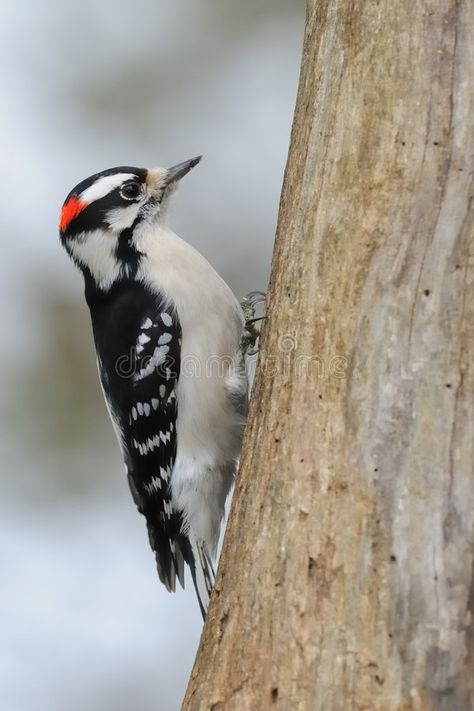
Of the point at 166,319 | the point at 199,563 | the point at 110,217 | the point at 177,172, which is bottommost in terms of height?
the point at 199,563

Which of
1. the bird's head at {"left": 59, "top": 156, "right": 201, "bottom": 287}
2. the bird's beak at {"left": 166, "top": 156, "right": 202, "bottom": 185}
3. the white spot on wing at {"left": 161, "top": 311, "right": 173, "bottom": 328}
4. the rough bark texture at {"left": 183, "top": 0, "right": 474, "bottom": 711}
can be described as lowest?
the rough bark texture at {"left": 183, "top": 0, "right": 474, "bottom": 711}

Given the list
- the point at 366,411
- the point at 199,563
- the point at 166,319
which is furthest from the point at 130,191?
the point at 366,411

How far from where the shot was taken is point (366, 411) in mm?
2764

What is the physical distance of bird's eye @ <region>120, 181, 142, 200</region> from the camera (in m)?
4.54

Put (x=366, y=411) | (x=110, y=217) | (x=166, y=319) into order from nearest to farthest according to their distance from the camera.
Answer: (x=366, y=411) < (x=166, y=319) < (x=110, y=217)

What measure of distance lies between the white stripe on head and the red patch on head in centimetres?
Result: 3

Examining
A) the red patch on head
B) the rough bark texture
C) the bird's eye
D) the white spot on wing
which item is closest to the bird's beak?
the bird's eye

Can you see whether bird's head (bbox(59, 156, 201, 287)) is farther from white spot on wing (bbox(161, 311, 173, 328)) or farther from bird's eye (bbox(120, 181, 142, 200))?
white spot on wing (bbox(161, 311, 173, 328))

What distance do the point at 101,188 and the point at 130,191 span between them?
133mm

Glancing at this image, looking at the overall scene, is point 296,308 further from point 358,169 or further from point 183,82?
Answer: point 183,82

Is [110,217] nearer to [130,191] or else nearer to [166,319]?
[130,191]

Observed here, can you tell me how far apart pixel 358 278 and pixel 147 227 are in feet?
5.92

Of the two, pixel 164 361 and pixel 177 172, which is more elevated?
pixel 177 172

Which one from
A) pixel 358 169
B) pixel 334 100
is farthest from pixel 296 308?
pixel 334 100
